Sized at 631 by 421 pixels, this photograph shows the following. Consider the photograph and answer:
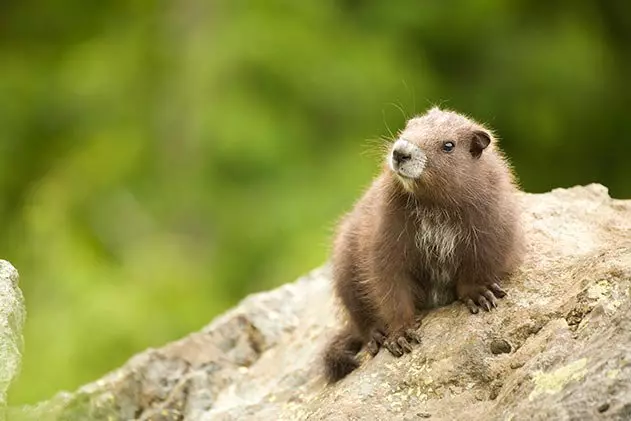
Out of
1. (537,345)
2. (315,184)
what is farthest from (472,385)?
(315,184)

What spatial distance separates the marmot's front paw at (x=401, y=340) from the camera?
204 inches

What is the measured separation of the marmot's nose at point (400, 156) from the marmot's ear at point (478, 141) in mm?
367

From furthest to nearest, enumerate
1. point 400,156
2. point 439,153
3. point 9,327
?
point 439,153 → point 400,156 → point 9,327

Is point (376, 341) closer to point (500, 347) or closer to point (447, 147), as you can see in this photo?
point (500, 347)

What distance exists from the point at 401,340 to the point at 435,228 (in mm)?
547

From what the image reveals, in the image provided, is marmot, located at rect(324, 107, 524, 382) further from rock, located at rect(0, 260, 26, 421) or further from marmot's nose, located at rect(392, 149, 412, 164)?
rock, located at rect(0, 260, 26, 421)

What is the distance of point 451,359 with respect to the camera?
492cm

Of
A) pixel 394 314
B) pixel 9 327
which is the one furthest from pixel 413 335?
pixel 9 327

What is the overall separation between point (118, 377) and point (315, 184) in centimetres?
544

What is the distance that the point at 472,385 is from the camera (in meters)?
4.74

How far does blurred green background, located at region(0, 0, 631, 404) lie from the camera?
11.3m

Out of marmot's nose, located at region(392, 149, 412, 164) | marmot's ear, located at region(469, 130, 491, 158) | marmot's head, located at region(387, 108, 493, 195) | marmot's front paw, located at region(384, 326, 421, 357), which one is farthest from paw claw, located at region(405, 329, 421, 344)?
marmot's ear, located at region(469, 130, 491, 158)

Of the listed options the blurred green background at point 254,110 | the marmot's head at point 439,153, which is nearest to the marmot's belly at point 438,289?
the marmot's head at point 439,153

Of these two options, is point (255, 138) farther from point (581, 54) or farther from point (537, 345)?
point (537, 345)
